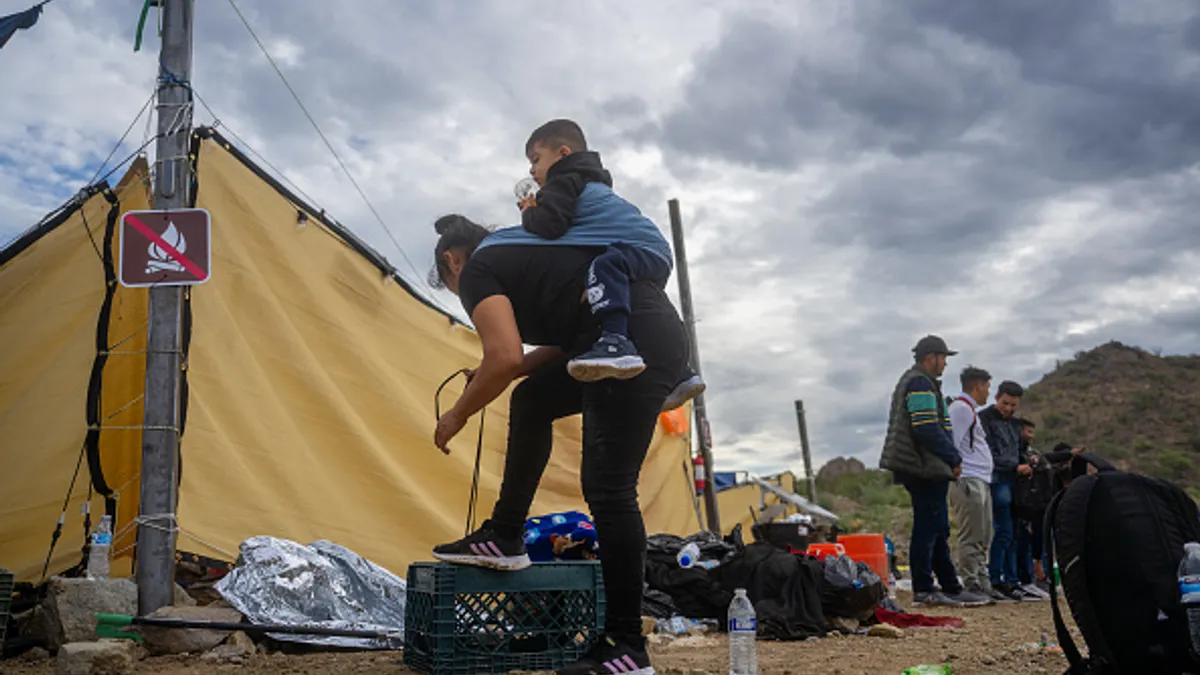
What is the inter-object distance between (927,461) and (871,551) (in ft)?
4.28

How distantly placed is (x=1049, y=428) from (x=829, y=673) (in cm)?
2830

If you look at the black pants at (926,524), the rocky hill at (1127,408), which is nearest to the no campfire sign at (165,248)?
the black pants at (926,524)

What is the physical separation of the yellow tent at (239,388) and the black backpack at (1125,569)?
3897mm

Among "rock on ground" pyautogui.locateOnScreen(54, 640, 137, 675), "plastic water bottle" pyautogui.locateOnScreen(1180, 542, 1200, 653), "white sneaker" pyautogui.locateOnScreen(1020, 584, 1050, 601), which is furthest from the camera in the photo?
"white sneaker" pyautogui.locateOnScreen(1020, 584, 1050, 601)

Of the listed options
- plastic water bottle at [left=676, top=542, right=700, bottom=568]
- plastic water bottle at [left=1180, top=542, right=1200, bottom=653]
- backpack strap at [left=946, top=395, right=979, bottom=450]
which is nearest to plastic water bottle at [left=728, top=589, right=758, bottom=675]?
plastic water bottle at [left=1180, top=542, right=1200, bottom=653]

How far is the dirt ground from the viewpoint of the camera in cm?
322

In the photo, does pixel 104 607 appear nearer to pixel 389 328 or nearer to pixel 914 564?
pixel 389 328

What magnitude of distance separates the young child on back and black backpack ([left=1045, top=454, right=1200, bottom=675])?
1.14 meters

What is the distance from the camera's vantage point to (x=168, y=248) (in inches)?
173

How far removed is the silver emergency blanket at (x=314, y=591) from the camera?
399 cm

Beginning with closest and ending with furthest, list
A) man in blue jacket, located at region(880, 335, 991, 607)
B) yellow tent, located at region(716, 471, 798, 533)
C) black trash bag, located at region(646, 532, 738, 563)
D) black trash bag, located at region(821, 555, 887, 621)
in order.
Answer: black trash bag, located at region(821, 555, 887, 621) → black trash bag, located at region(646, 532, 738, 563) → man in blue jacket, located at region(880, 335, 991, 607) → yellow tent, located at region(716, 471, 798, 533)

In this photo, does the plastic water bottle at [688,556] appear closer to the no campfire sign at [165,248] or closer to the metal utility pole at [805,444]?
the no campfire sign at [165,248]

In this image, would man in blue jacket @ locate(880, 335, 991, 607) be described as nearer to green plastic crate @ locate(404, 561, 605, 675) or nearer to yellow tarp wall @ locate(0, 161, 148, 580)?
green plastic crate @ locate(404, 561, 605, 675)

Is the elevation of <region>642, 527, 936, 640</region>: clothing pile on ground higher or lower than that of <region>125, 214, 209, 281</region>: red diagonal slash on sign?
lower
